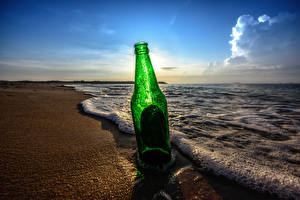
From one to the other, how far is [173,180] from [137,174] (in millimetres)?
256

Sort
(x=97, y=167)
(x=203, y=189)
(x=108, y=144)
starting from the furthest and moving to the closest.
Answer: (x=108, y=144) → (x=97, y=167) → (x=203, y=189)

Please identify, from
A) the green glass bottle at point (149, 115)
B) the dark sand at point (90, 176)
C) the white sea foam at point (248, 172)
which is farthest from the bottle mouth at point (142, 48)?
the white sea foam at point (248, 172)

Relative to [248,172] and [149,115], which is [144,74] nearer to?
[149,115]

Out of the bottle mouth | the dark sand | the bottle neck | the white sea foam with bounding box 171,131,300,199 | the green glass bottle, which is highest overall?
the bottle mouth

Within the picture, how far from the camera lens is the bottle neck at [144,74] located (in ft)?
3.46

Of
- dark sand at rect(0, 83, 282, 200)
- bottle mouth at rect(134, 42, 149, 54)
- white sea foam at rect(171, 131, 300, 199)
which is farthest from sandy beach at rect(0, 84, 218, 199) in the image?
bottle mouth at rect(134, 42, 149, 54)

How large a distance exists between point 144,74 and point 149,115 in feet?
1.01

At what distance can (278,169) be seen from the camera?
1204 millimetres

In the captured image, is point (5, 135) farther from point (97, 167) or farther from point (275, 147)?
point (275, 147)

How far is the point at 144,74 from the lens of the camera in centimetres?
106

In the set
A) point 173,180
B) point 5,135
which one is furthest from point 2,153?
point 173,180

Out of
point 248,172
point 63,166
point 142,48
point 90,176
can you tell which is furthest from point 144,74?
point 248,172

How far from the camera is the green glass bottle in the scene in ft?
3.33

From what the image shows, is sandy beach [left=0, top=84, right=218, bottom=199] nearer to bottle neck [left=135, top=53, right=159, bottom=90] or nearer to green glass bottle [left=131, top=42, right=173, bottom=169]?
green glass bottle [left=131, top=42, right=173, bottom=169]
